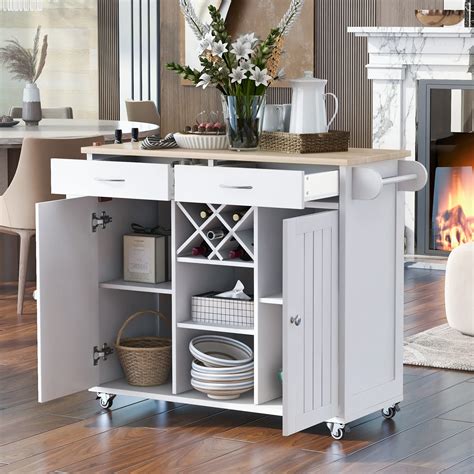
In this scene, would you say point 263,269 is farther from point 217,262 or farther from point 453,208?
point 453,208

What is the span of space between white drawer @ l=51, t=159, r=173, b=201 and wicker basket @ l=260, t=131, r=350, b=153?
346mm

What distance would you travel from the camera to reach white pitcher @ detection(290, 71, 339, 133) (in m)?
3.74

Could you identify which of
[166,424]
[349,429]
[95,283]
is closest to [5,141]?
[95,283]

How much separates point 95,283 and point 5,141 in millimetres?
2071

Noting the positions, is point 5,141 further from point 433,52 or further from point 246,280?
point 433,52

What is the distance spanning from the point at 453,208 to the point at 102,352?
3530mm

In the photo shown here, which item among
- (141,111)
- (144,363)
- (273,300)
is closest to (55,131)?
(141,111)

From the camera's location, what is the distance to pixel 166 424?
3824 millimetres

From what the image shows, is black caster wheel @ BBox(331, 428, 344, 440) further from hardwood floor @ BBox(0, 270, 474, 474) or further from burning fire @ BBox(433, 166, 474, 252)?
burning fire @ BBox(433, 166, 474, 252)

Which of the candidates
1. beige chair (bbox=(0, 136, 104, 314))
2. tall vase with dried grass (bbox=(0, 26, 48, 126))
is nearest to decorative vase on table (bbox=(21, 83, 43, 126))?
beige chair (bbox=(0, 136, 104, 314))

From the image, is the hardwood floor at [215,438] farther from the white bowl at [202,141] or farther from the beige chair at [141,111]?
the beige chair at [141,111]

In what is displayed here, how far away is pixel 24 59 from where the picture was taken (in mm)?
9164

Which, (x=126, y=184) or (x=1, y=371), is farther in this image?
(x=1, y=371)

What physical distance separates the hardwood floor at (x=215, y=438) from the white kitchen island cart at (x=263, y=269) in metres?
0.09
